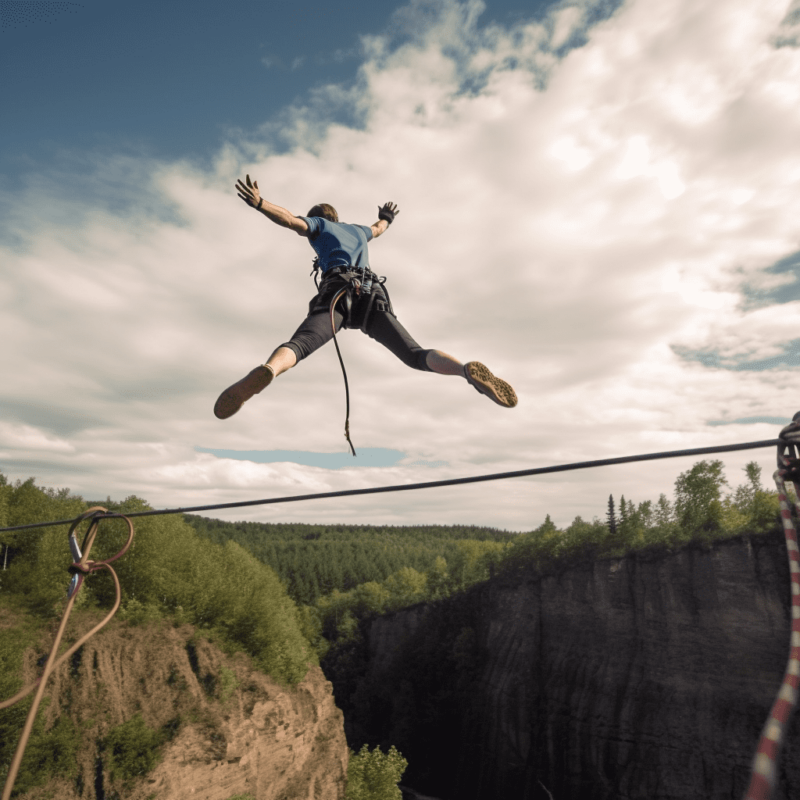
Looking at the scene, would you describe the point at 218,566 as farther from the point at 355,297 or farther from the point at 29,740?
the point at 355,297

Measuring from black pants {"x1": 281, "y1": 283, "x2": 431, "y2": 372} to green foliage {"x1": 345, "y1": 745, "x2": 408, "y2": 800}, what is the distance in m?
31.7

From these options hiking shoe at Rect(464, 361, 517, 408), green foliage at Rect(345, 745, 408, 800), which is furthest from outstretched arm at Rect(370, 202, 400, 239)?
green foliage at Rect(345, 745, 408, 800)

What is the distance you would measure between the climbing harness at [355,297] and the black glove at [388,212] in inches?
48.3

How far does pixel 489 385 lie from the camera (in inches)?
133

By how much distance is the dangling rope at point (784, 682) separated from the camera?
1.47 metres

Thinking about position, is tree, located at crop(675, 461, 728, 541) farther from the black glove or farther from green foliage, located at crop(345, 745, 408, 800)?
the black glove

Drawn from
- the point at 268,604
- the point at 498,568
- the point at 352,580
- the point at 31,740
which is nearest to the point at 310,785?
the point at 268,604

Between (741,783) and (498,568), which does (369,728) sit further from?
(741,783)

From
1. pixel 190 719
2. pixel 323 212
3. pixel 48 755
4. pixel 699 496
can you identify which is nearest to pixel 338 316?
pixel 323 212

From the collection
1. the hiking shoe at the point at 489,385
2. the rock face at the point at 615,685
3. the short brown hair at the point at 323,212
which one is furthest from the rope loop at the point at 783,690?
the rock face at the point at 615,685

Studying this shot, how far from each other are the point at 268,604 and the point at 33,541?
44.0 feet

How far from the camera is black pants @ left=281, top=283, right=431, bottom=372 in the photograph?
3686 millimetres

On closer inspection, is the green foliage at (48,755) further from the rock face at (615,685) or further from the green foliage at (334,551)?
the green foliage at (334,551)

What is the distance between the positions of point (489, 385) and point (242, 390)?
1634 mm
